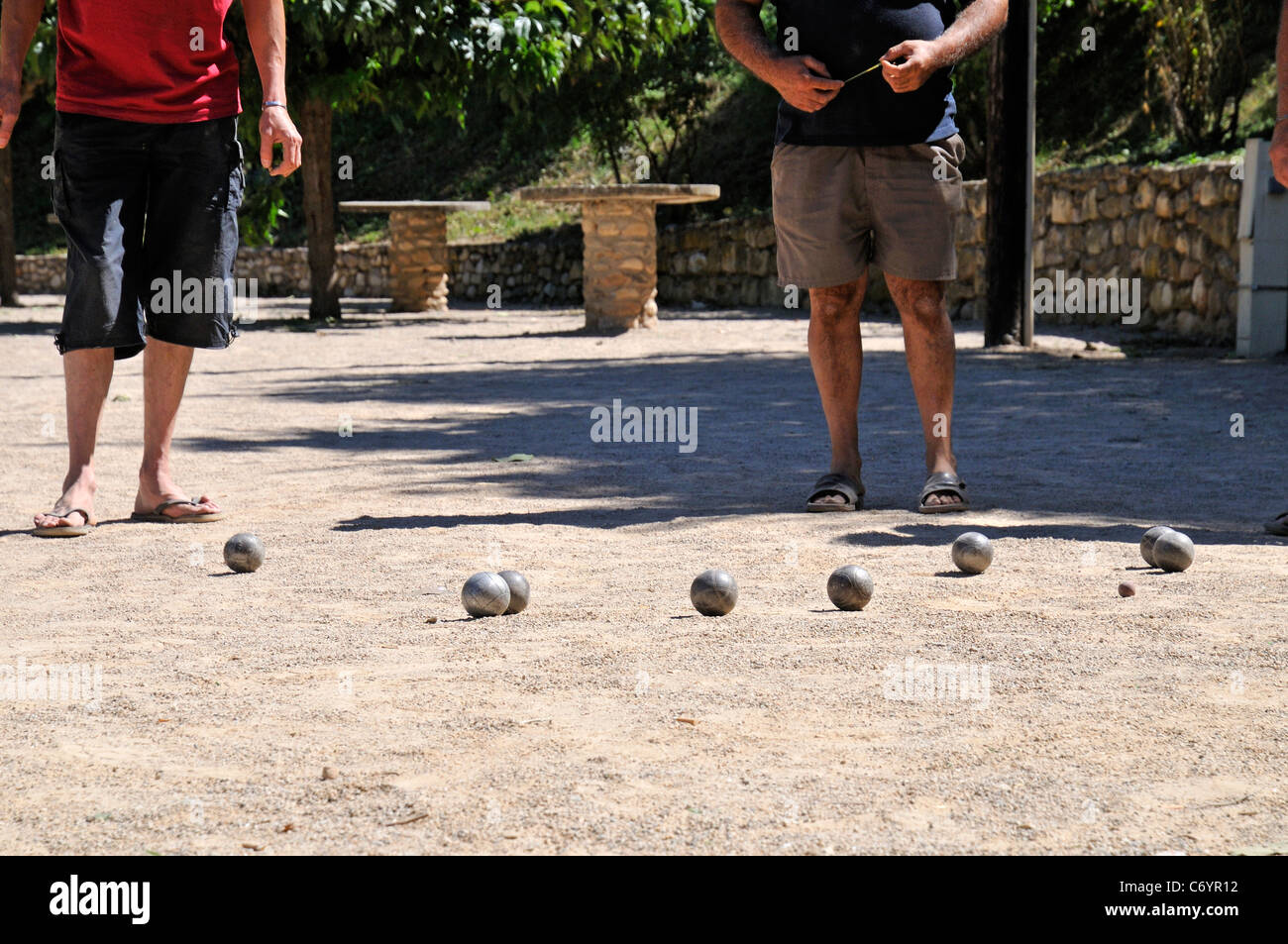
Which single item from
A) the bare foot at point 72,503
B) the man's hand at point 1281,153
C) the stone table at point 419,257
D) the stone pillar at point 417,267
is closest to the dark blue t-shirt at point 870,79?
the man's hand at point 1281,153

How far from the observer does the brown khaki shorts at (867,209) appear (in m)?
5.00

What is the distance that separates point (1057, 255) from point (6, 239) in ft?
45.4

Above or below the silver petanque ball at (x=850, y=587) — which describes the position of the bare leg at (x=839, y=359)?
above

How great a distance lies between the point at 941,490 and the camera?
4984 mm

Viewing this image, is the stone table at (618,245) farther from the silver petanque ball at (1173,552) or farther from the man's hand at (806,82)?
the silver petanque ball at (1173,552)

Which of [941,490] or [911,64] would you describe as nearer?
[911,64]

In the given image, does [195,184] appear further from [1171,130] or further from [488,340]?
[1171,130]

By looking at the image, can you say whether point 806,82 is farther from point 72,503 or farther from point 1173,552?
point 72,503

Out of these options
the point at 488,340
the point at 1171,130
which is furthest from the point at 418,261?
the point at 1171,130

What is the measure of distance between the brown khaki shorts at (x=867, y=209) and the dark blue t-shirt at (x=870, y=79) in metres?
0.05

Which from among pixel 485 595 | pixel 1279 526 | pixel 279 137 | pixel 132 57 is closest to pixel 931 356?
pixel 1279 526

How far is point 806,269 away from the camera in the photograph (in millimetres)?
5090

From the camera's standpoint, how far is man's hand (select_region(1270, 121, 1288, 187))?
426 cm

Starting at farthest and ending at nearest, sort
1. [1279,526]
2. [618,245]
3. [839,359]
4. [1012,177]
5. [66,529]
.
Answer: [618,245] < [1012,177] < [839,359] < [66,529] < [1279,526]
